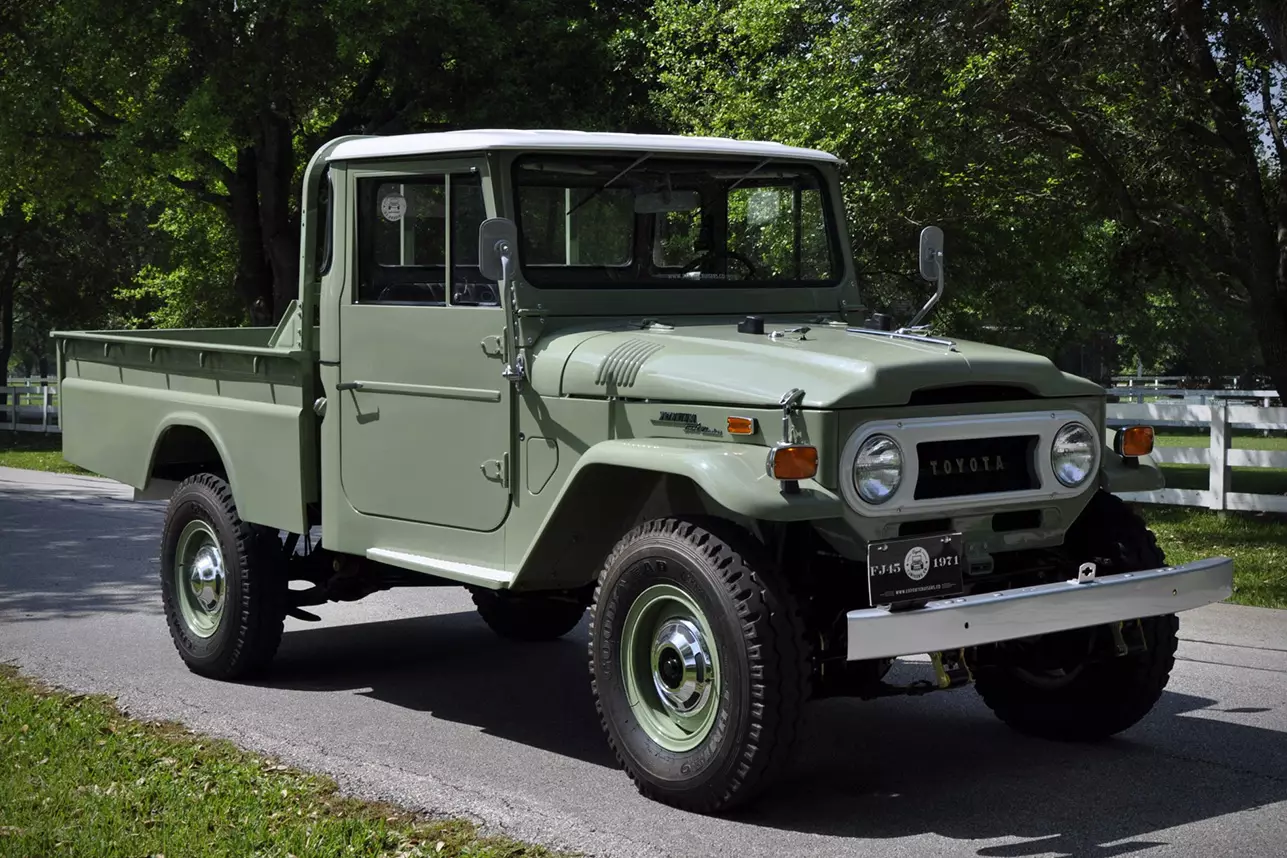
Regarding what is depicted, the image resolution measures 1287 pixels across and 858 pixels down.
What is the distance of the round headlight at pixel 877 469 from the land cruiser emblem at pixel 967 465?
0.20 metres

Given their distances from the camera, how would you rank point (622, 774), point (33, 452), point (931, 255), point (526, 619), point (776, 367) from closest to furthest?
1. point (776, 367)
2. point (622, 774)
3. point (931, 255)
4. point (526, 619)
5. point (33, 452)

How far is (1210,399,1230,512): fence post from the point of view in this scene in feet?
45.9

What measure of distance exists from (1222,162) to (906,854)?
12367 millimetres

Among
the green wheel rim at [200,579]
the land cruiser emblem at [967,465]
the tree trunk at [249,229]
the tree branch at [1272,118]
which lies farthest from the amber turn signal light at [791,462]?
the tree trunk at [249,229]

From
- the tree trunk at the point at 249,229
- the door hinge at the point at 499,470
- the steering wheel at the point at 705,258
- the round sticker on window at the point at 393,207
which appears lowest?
the door hinge at the point at 499,470

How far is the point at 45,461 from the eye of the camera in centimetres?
2262

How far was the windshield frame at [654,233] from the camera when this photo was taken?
254 inches

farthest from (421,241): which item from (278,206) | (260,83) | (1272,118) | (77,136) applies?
(77,136)

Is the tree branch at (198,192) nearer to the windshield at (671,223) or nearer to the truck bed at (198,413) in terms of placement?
the truck bed at (198,413)

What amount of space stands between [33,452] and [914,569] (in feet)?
72.5

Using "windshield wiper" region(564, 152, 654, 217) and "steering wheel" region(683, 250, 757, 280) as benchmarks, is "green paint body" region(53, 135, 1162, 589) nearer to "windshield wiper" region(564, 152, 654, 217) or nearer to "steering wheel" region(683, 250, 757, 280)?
"steering wheel" region(683, 250, 757, 280)

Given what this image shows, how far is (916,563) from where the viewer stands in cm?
523

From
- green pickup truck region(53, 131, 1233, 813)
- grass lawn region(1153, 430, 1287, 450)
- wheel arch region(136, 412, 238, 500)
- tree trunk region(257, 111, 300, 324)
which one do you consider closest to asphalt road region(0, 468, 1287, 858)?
green pickup truck region(53, 131, 1233, 813)

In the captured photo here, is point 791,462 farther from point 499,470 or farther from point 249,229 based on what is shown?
point 249,229
